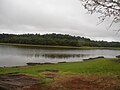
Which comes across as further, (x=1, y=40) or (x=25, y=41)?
(x=1, y=40)

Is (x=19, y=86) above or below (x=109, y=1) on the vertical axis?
below

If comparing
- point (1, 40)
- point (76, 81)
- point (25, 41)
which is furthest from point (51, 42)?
point (76, 81)

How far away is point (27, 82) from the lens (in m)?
20.1

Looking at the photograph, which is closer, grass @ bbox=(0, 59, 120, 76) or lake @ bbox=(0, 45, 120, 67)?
grass @ bbox=(0, 59, 120, 76)

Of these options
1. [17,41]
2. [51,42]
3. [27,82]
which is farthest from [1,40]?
[27,82]

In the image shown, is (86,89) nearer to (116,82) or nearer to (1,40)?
(116,82)

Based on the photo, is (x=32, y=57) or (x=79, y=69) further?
(x=32, y=57)

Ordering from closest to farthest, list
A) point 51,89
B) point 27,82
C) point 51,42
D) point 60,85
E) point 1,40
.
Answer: point 51,89, point 60,85, point 27,82, point 51,42, point 1,40

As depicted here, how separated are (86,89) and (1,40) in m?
160

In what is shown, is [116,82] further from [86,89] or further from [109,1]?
[109,1]

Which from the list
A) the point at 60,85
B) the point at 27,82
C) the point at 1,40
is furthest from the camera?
the point at 1,40

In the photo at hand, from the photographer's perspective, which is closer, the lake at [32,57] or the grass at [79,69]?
the grass at [79,69]

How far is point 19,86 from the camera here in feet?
59.6

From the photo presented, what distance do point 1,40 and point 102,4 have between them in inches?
6273
